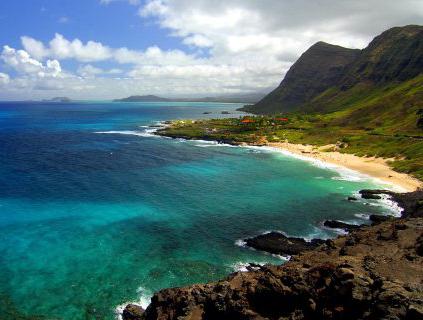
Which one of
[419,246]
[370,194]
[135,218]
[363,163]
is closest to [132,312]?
[419,246]

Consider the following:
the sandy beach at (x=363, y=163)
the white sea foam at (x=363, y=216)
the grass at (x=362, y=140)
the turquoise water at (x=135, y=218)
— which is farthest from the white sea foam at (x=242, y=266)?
the grass at (x=362, y=140)

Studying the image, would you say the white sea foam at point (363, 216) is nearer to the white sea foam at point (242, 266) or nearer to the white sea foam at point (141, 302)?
the white sea foam at point (242, 266)

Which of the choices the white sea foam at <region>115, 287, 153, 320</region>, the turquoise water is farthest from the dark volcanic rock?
the turquoise water

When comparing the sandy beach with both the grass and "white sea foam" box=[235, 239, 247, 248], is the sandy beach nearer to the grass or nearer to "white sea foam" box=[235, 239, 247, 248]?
the grass

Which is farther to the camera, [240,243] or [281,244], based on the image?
[240,243]

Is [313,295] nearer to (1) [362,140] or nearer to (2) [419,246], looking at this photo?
(2) [419,246]

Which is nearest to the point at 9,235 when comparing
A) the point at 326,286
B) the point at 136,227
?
the point at 136,227
